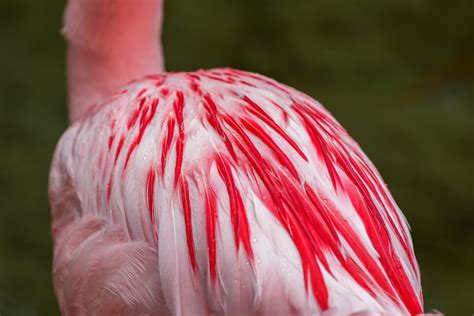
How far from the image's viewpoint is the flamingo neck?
75.3 inches

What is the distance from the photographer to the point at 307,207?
4.44 ft

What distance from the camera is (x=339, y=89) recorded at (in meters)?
3.42

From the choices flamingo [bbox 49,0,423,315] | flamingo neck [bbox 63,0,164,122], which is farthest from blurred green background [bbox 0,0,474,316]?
flamingo [bbox 49,0,423,315]

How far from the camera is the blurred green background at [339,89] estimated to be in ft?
9.81

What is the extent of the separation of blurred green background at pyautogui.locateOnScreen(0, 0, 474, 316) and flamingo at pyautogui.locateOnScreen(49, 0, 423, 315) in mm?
1355

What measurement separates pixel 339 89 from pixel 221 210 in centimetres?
214

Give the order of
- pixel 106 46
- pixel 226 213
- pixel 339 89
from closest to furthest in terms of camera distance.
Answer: pixel 226 213
pixel 106 46
pixel 339 89

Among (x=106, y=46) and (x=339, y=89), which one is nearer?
(x=106, y=46)

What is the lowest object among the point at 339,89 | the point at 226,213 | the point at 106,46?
the point at 339,89

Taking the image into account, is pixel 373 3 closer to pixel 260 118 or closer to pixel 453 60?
pixel 453 60

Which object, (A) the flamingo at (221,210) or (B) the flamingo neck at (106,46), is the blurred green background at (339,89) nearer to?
(B) the flamingo neck at (106,46)

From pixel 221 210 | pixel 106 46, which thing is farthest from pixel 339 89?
pixel 221 210

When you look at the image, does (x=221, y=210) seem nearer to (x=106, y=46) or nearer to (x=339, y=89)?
(x=106, y=46)

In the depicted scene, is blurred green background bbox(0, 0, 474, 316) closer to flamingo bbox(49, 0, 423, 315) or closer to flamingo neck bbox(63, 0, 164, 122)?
flamingo neck bbox(63, 0, 164, 122)
